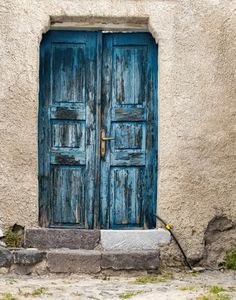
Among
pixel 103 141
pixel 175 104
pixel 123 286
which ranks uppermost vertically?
pixel 175 104

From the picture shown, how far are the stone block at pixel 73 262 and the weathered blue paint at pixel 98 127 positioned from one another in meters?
0.64

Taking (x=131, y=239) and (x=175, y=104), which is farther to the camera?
(x=175, y=104)

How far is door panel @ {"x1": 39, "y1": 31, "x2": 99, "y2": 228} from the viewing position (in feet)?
22.4

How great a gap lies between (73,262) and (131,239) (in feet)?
2.08

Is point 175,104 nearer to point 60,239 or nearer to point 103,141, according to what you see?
point 103,141

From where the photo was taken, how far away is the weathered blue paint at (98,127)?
22.4ft

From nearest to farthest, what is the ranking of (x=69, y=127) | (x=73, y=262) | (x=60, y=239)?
(x=73, y=262) → (x=60, y=239) → (x=69, y=127)

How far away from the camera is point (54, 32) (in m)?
6.90

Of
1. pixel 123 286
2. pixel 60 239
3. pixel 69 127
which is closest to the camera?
pixel 123 286

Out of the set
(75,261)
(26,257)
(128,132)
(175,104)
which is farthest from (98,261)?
(175,104)

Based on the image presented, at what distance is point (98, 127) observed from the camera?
6.84 m

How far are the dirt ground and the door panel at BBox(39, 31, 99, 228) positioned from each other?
903 millimetres

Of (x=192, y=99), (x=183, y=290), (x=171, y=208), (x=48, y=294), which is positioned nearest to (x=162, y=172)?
(x=171, y=208)

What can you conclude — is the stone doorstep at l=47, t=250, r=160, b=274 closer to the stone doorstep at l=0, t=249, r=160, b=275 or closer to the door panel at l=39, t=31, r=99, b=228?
the stone doorstep at l=0, t=249, r=160, b=275
